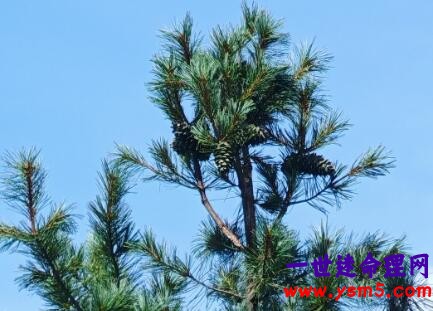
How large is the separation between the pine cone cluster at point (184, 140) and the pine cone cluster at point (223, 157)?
247 mm

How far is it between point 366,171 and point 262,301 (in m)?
0.96

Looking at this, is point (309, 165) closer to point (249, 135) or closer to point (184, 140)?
point (249, 135)

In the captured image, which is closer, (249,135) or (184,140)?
(249,135)

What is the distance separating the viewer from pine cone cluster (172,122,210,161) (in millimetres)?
4602

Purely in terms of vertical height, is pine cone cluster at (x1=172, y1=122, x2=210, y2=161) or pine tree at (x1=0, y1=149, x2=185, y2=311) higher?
pine cone cluster at (x1=172, y1=122, x2=210, y2=161)

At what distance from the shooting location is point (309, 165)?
15.3 ft

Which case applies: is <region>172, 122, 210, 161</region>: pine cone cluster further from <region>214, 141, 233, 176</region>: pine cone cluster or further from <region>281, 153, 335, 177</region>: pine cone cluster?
<region>281, 153, 335, 177</region>: pine cone cluster

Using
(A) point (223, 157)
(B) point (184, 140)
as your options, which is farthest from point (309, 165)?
(B) point (184, 140)

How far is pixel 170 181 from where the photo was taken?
15.8 ft

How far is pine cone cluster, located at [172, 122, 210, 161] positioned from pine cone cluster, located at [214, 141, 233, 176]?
0.81 ft

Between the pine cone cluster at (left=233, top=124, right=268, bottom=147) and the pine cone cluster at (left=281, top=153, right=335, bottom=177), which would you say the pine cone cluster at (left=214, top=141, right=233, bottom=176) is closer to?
the pine cone cluster at (left=233, top=124, right=268, bottom=147)

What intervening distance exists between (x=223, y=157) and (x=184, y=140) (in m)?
0.34

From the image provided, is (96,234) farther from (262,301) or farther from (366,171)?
(366,171)

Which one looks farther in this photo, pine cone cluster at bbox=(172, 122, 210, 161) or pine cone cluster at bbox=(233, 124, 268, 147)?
pine cone cluster at bbox=(172, 122, 210, 161)
